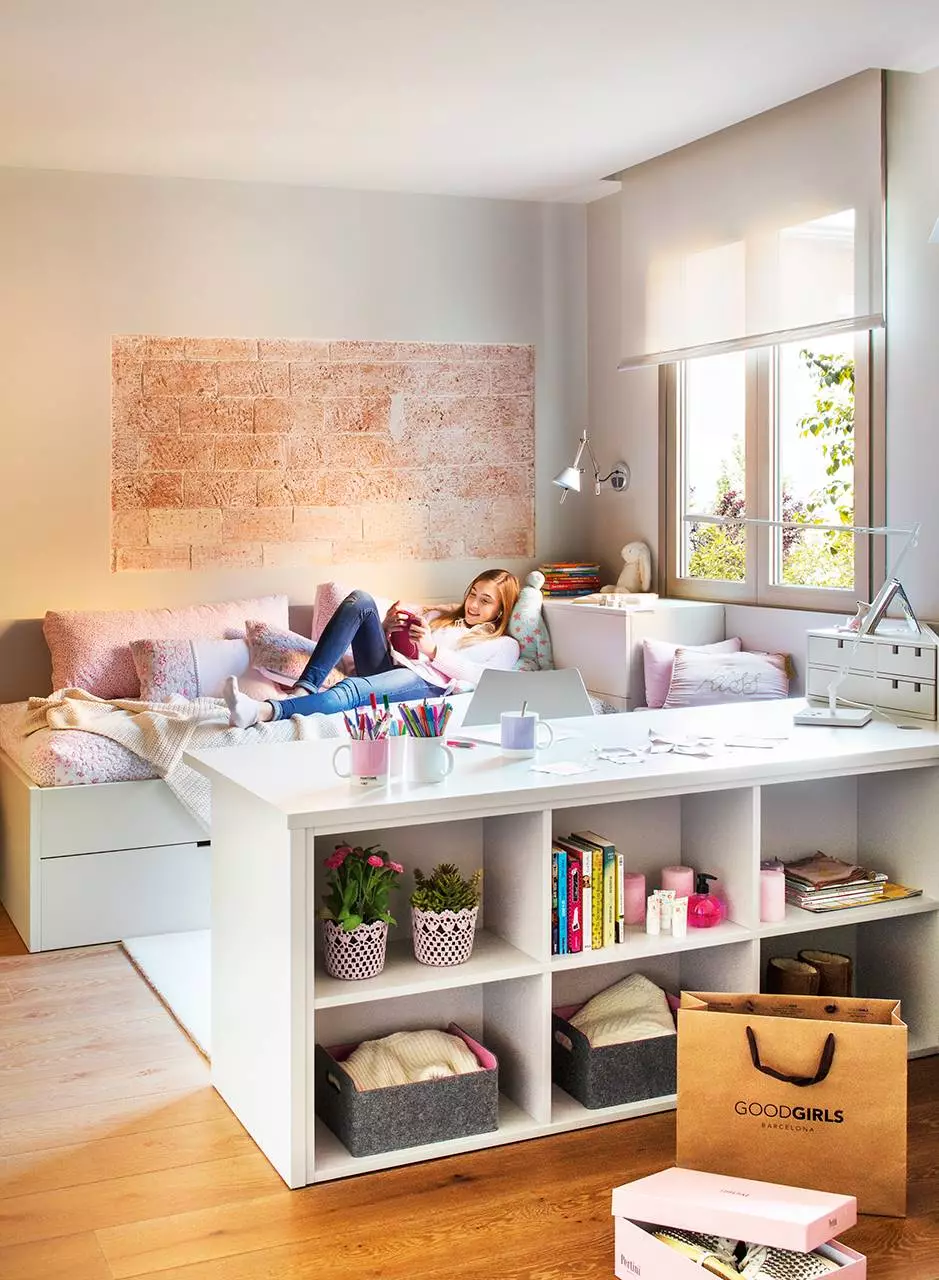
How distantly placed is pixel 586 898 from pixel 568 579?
3.02m

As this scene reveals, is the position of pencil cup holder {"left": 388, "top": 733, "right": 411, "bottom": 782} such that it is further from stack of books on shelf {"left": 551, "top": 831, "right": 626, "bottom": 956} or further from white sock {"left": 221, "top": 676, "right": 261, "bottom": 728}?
white sock {"left": 221, "top": 676, "right": 261, "bottom": 728}

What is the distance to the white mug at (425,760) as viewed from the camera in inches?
98.4

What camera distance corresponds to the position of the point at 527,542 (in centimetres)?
566

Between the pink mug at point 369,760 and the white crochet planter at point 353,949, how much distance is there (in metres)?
0.26

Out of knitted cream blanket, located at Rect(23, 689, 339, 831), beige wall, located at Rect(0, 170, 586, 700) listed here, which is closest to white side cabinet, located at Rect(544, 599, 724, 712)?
beige wall, located at Rect(0, 170, 586, 700)

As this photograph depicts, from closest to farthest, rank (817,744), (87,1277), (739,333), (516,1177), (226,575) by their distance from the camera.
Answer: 1. (87,1277)
2. (516,1177)
3. (817,744)
4. (739,333)
5. (226,575)

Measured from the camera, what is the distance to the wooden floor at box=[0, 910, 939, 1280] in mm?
2117

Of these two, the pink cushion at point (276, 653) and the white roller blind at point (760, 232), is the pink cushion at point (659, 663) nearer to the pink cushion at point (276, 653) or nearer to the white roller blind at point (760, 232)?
the white roller blind at point (760, 232)

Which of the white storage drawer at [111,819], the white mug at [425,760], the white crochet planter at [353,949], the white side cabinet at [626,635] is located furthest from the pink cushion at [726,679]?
the white crochet planter at [353,949]

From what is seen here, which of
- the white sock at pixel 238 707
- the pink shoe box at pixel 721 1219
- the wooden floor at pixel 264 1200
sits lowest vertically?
the wooden floor at pixel 264 1200

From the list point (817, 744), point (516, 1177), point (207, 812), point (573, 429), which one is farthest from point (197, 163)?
point (516, 1177)

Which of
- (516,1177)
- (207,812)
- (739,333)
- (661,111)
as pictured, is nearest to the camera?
(516,1177)

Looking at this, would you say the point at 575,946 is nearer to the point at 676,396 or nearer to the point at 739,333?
the point at 739,333

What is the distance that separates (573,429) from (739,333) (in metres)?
1.21
